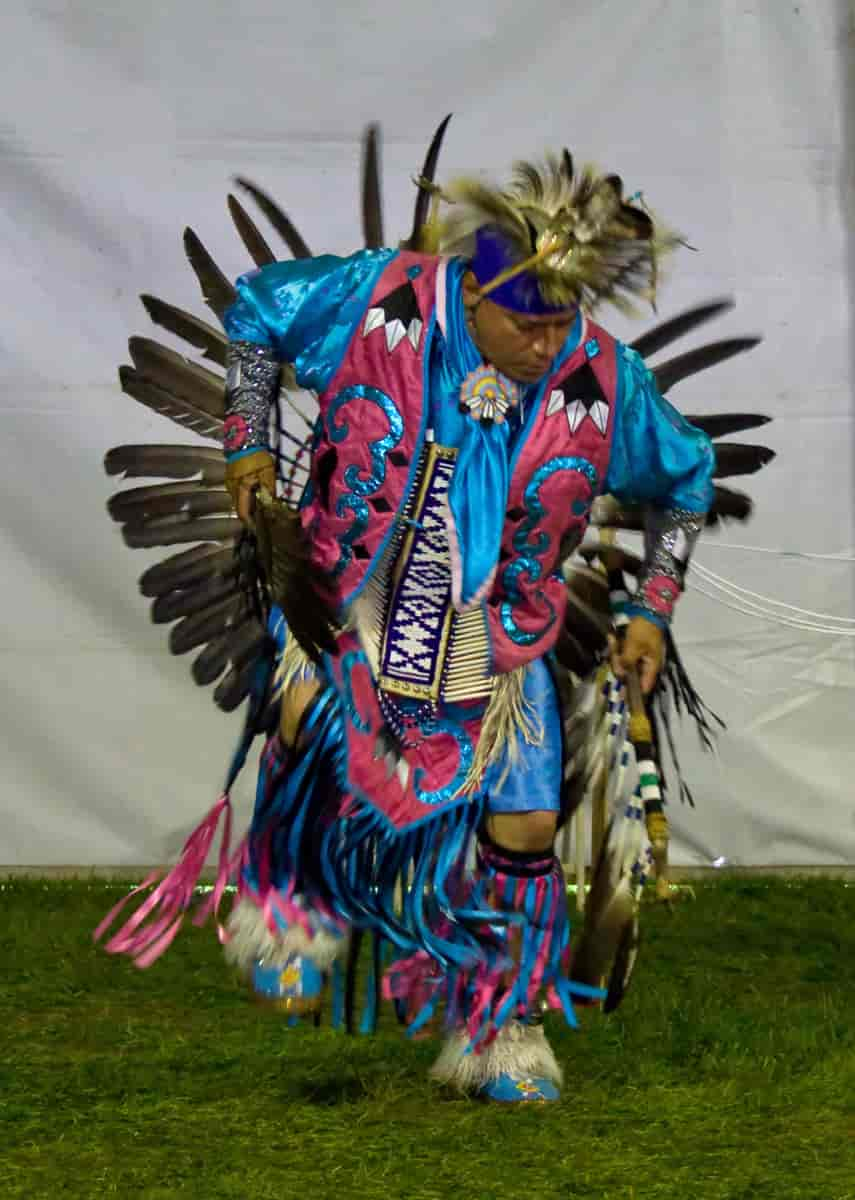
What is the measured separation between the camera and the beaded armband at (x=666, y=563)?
10.9ft

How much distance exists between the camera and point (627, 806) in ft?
11.0

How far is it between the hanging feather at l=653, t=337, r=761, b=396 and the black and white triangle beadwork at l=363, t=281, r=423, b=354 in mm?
702

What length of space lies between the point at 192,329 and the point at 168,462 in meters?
0.24

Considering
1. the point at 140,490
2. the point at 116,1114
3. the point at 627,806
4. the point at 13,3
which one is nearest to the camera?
the point at 116,1114

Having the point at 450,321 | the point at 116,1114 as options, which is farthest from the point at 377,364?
the point at 116,1114

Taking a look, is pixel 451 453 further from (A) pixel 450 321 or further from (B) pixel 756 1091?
(B) pixel 756 1091

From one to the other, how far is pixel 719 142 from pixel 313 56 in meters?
0.92

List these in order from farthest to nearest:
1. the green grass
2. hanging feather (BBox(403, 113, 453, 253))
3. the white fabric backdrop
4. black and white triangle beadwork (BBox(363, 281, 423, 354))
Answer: the white fabric backdrop < hanging feather (BBox(403, 113, 453, 253)) < black and white triangle beadwork (BBox(363, 281, 423, 354)) < the green grass

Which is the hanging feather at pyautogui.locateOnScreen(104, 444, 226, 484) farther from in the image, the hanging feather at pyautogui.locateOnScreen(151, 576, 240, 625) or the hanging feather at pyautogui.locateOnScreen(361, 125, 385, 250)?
the hanging feather at pyautogui.locateOnScreen(361, 125, 385, 250)

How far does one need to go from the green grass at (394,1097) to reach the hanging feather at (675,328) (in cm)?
117

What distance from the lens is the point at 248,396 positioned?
10.5ft

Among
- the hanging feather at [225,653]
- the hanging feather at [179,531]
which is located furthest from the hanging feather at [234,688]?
the hanging feather at [179,531]

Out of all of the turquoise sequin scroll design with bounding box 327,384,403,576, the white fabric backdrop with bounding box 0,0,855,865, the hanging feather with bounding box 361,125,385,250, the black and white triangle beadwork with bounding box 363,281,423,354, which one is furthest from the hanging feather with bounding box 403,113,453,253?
the white fabric backdrop with bounding box 0,0,855,865

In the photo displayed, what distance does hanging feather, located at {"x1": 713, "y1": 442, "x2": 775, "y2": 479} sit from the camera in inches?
146
